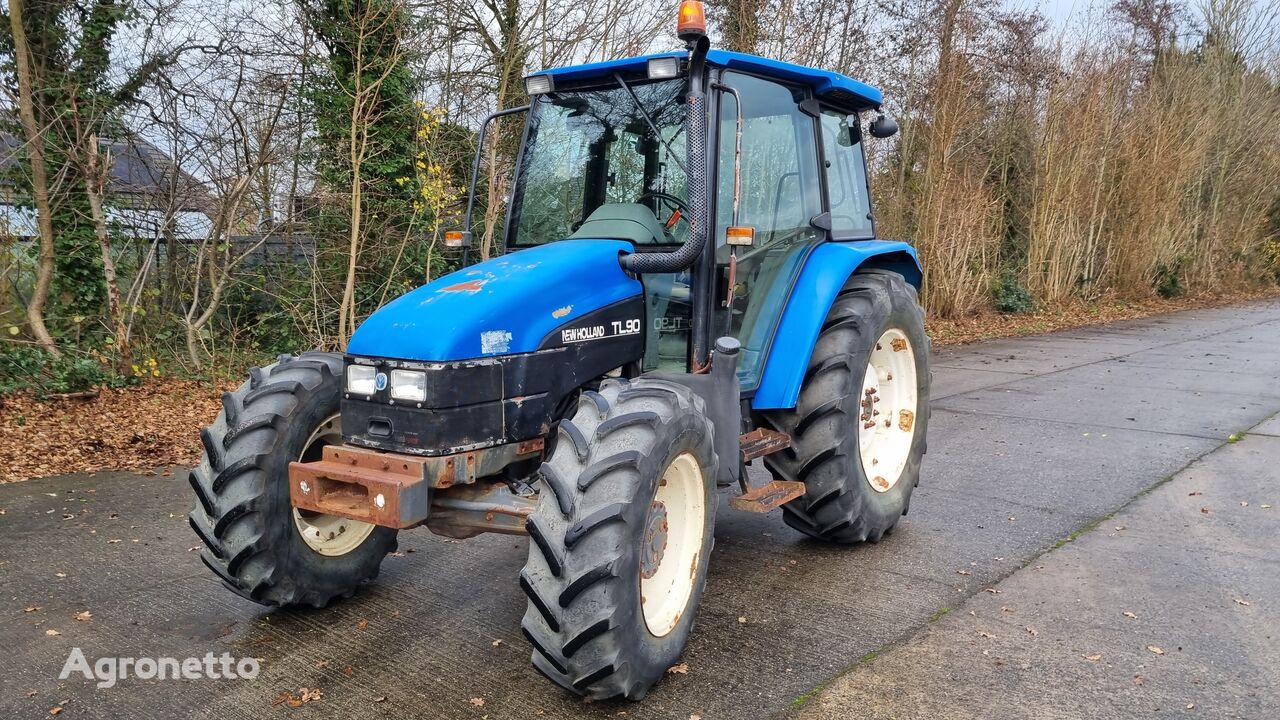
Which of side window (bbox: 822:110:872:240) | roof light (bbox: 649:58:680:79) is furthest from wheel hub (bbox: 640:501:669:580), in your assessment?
side window (bbox: 822:110:872:240)

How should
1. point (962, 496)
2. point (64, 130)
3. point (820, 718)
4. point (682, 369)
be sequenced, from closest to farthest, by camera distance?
point (820, 718)
point (682, 369)
point (962, 496)
point (64, 130)

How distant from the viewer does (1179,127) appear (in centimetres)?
1962

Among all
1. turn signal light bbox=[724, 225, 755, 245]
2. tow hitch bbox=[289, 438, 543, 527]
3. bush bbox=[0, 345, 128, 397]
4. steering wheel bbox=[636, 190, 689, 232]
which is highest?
steering wheel bbox=[636, 190, 689, 232]

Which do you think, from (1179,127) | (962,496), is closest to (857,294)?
(962,496)

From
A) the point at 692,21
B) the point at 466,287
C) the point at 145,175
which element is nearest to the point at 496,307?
the point at 466,287

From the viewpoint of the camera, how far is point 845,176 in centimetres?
486

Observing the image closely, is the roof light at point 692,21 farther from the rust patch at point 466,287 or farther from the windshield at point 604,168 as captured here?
the rust patch at point 466,287

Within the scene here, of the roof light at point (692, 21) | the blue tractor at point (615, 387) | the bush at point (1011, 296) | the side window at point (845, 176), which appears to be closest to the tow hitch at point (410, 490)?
the blue tractor at point (615, 387)

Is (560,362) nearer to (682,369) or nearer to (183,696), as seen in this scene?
(682,369)

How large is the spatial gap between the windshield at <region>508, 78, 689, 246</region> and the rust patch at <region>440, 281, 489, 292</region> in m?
0.69

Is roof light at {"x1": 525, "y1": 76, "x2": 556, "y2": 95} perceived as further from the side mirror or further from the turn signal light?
the side mirror

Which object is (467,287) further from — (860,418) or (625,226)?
(860,418)

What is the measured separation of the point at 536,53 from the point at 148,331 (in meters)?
5.62

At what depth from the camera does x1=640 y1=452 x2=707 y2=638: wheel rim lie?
3.04 m
